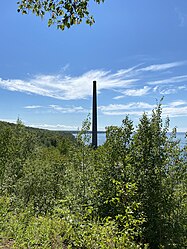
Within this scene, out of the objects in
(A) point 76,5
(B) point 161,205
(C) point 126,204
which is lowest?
(B) point 161,205

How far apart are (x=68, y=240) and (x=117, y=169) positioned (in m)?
2.73

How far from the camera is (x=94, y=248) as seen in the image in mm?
3570

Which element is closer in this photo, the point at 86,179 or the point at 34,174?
the point at 86,179

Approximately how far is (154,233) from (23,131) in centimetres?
1372

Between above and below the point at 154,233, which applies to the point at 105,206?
above

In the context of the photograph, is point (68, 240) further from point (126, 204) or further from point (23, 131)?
point (23, 131)

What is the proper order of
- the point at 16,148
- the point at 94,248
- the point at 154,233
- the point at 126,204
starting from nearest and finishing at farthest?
1. the point at 94,248
2. the point at 126,204
3. the point at 154,233
4. the point at 16,148

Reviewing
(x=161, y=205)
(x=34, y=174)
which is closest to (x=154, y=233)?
(x=161, y=205)

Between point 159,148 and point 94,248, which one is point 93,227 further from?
point 159,148

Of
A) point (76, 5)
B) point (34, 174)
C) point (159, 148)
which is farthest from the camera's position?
point (34, 174)

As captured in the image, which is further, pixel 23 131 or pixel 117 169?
pixel 23 131

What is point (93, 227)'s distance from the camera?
3.93 metres

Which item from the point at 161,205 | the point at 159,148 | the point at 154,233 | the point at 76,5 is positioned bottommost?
the point at 154,233

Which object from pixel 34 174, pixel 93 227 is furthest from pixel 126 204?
pixel 34 174
